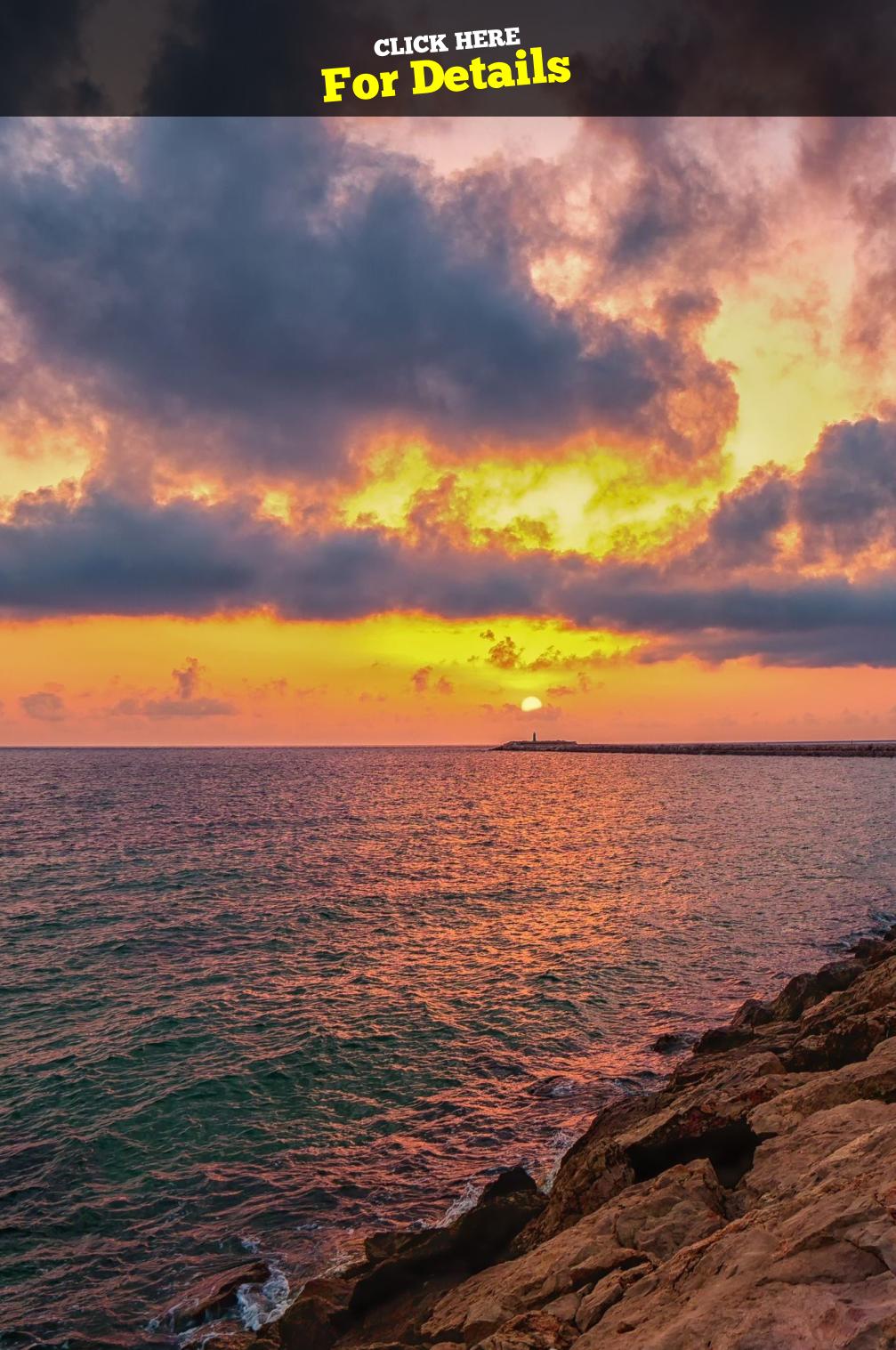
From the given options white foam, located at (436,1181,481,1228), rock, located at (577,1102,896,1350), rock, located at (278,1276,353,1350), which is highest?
rock, located at (577,1102,896,1350)

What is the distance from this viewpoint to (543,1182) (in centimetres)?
1745

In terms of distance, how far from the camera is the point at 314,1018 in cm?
2766

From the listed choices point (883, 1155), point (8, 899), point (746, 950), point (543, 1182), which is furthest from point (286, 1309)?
point (8, 899)

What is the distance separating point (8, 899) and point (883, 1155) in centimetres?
4959

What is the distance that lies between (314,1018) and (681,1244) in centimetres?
1970

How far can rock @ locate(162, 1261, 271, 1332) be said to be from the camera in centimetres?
1382

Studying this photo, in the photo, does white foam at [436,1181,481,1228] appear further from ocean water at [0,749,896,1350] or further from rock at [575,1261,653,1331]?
rock at [575,1261,653,1331]

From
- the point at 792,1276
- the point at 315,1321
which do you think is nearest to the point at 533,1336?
the point at 792,1276

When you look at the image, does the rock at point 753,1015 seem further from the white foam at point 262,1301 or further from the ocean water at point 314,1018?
the white foam at point 262,1301

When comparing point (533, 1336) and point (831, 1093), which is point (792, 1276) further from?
point (831, 1093)

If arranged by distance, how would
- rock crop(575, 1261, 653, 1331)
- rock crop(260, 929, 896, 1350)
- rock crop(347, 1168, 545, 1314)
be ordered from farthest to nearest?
rock crop(347, 1168, 545, 1314), rock crop(575, 1261, 653, 1331), rock crop(260, 929, 896, 1350)

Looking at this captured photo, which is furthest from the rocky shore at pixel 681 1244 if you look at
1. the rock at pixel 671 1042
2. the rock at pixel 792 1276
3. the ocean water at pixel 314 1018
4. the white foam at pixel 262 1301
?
the rock at pixel 671 1042

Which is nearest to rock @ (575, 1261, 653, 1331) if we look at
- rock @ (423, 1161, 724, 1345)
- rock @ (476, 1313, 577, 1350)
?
rock @ (476, 1313, 577, 1350)

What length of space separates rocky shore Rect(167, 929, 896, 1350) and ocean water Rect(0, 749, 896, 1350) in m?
2.41
